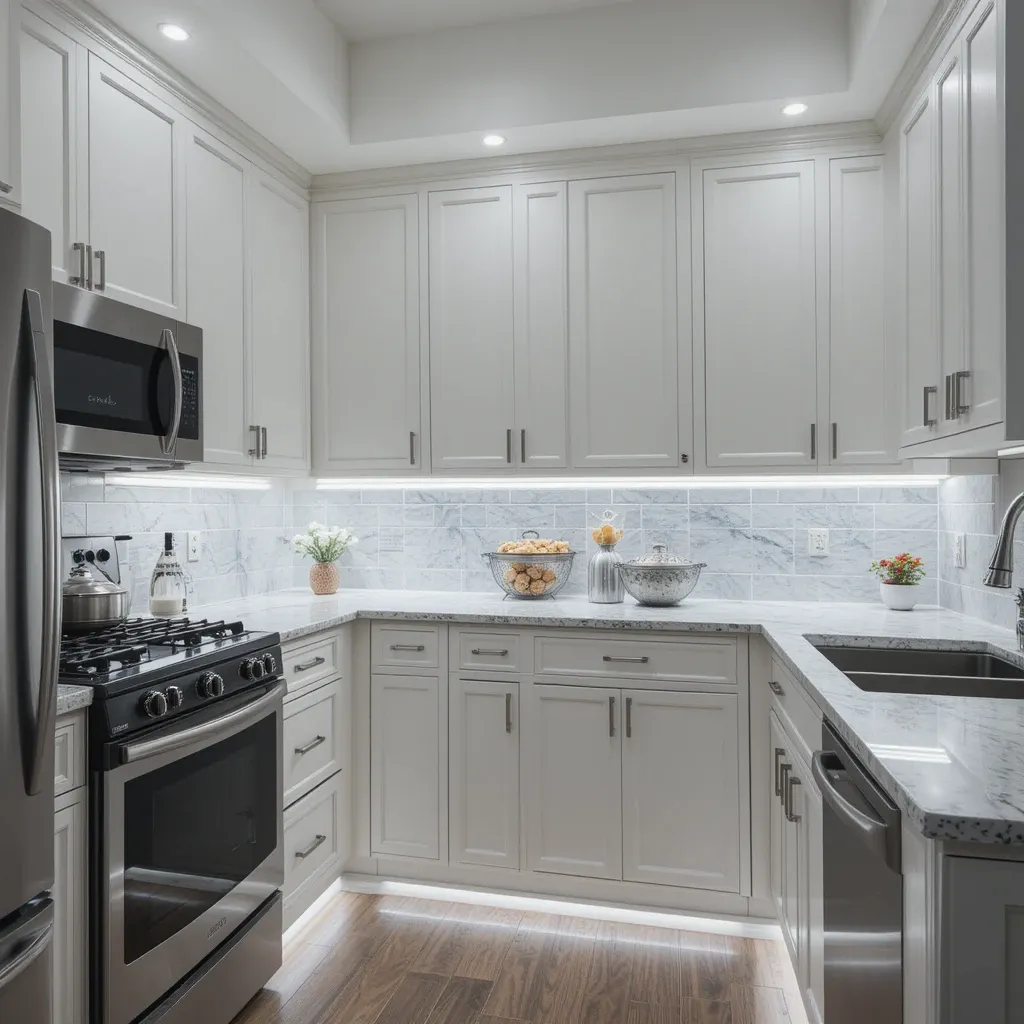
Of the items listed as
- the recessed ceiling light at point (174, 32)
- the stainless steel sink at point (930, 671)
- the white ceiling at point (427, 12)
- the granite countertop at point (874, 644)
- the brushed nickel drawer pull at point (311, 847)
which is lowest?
the brushed nickel drawer pull at point (311, 847)

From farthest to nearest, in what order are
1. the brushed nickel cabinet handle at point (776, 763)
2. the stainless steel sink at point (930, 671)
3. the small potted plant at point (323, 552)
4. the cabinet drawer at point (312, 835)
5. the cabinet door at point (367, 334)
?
the small potted plant at point (323, 552)
the cabinet door at point (367, 334)
the cabinet drawer at point (312, 835)
the brushed nickel cabinet handle at point (776, 763)
the stainless steel sink at point (930, 671)

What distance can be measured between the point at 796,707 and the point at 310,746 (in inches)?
57.6

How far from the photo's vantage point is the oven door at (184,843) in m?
1.66

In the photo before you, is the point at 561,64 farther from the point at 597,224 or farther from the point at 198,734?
the point at 198,734

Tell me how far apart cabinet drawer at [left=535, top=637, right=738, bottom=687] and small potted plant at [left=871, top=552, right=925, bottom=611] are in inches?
26.1

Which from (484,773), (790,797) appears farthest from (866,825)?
(484,773)

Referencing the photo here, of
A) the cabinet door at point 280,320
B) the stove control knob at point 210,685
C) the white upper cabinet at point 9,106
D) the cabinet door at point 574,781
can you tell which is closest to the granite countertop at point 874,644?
the cabinet door at point 574,781

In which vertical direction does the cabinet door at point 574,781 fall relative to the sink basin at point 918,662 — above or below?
below

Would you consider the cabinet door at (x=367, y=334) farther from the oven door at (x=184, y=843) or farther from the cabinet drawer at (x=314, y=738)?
the oven door at (x=184, y=843)

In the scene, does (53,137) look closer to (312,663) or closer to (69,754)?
(69,754)

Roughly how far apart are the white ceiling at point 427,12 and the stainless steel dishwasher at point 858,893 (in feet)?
8.07

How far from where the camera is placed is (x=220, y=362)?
104 inches

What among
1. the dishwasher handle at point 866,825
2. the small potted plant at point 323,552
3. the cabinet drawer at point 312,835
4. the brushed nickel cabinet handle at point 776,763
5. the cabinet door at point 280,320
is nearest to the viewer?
the dishwasher handle at point 866,825

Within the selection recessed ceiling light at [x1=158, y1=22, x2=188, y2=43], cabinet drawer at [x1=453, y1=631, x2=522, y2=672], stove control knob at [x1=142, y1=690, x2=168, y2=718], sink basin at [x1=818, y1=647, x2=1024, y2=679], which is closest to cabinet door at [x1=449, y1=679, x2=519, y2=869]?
cabinet drawer at [x1=453, y1=631, x2=522, y2=672]
